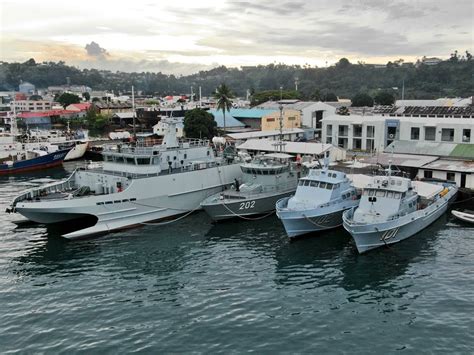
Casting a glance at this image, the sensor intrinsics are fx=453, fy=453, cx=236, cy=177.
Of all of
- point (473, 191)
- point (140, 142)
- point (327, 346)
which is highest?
point (140, 142)

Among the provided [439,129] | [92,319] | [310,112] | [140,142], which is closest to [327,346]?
[92,319]

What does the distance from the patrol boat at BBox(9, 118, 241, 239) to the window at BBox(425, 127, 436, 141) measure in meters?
30.4

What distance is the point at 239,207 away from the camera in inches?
1592

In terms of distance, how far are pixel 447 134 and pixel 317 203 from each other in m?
32.9

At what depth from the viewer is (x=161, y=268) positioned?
3044 centimetres

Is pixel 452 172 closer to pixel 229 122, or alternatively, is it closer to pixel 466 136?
pixel 466 136

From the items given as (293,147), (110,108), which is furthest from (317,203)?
(110,108)

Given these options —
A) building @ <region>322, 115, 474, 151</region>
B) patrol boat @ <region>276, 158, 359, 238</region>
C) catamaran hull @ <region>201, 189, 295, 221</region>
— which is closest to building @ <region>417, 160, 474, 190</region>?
building @ <region>322, 115, 474, 151</region>

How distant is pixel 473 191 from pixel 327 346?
31202 mm

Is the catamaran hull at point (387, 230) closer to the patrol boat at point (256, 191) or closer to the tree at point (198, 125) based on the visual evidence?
the patrol boat at point (256, 191)

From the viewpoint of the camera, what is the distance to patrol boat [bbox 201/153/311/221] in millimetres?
40047

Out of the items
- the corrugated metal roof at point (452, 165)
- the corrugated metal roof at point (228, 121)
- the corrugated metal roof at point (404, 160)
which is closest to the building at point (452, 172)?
the corrugated metal roof at point (452, 165)

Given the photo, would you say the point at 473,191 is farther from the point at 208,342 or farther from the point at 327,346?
the point at 208,342

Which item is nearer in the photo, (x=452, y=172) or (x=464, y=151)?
(x=452, y=172)
